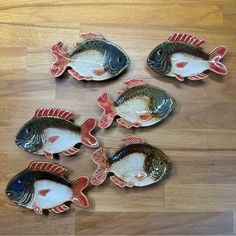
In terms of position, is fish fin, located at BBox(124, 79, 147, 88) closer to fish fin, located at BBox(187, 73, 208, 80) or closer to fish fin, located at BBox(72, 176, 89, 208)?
fish fin, located at BBox(187, 73, 208, 80)

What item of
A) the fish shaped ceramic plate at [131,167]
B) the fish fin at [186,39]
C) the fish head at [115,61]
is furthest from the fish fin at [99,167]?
the fish fin at [186,39]

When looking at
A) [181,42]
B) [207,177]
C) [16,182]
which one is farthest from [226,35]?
[16,182]

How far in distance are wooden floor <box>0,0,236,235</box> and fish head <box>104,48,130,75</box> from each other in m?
0.03

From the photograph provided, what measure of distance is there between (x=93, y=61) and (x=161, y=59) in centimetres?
19

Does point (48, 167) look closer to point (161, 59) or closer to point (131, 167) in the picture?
point (131, 167)

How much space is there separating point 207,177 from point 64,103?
1.48 feet

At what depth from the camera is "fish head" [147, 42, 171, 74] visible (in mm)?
1114

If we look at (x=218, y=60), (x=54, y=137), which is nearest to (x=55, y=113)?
(x=54, y=137)

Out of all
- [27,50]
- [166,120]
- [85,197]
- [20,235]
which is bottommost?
[20,235]

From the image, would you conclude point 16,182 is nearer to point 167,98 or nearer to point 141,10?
point 167,98

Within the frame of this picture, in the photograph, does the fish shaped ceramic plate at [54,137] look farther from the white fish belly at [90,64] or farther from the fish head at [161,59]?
the fish head at [161,59]

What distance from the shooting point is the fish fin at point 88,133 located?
1062mm

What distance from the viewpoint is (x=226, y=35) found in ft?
3.88

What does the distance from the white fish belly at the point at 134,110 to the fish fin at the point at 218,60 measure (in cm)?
21
